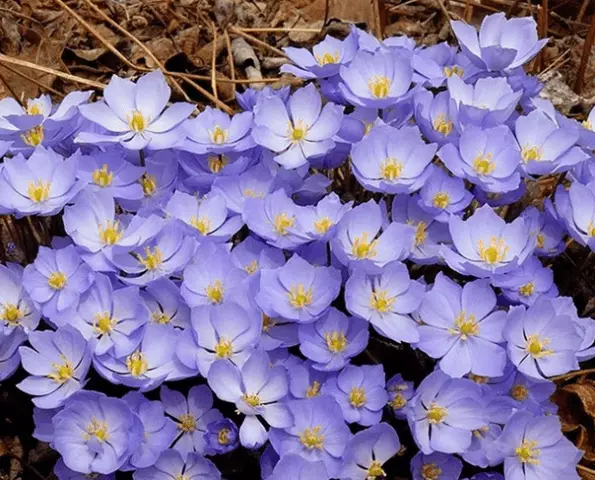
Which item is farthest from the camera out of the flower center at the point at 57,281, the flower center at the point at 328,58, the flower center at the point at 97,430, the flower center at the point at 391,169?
the flower center at the point at 328,58

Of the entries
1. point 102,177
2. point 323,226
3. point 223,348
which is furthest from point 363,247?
point 102,177

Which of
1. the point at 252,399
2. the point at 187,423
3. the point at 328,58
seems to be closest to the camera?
the point at 252,399

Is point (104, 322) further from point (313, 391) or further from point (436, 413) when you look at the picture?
point (436, 413)

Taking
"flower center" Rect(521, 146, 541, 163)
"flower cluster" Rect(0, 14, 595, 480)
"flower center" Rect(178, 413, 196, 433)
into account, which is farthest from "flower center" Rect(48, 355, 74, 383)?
"flower center" Rect(521, 146, 541, 163)

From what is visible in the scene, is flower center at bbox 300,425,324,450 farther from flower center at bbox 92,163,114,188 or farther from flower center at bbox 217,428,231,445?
flower center at bbox 92,163,114,188

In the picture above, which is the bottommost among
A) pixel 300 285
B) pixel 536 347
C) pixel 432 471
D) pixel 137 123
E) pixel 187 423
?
pixel 432 471

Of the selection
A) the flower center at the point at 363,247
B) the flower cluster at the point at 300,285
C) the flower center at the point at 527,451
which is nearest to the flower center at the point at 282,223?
the flower cluster at the point at 300,285

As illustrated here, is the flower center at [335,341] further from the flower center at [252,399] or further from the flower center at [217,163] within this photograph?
the flower center at [217,163]
